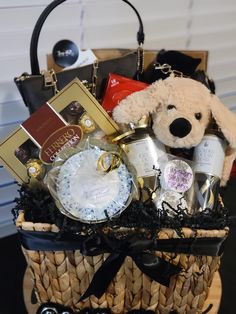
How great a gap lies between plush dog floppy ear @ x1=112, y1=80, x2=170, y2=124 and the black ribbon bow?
0.25m

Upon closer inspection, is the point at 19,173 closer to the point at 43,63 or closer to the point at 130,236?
the point at 130,236

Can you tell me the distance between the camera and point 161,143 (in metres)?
0.89

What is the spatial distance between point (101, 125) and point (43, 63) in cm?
45

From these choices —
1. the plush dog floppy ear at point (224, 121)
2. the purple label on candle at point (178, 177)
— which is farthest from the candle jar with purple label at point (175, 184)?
the plush dog floppy ear at point (224, 121)

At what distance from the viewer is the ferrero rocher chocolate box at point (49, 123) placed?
2.89ft

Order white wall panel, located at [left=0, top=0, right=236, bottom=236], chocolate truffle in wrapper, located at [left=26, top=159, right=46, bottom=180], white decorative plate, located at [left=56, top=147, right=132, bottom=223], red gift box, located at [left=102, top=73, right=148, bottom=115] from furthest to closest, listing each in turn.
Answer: white wall panel, located at [left=0, top=0, right=236, bottom=236] → red gift box, located at [left=102, top=73, right=148, bottom=115] → chocolate truffle in wrapper, located at [left=26, top=159, right=46, bottom=180] → white decorative plate, located at [left=56, top=147, right=132, bottom=223]

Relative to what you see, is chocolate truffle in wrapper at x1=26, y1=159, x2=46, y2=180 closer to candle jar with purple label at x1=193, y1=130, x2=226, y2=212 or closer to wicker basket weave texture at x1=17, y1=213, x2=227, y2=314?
wicker basket weave texture at x1=17, y1=213, x2=227, y2=314

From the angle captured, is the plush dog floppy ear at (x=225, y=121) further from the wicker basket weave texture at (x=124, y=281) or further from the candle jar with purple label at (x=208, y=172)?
the wicker basket weave texture at (x=124, y=281)

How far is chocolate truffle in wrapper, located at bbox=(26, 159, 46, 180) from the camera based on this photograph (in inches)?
34.4

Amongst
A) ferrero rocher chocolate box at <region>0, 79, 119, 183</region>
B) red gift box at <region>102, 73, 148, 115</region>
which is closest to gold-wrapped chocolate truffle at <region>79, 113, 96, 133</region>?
ferrero rocher chocolate box at <region>0, 79, 119, 183</region>

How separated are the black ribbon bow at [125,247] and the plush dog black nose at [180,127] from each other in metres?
0.20

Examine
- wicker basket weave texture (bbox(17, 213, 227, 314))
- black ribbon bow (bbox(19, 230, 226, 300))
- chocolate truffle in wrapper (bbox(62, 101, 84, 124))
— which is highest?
chocolate truffle in wrapper (bbox(62, 101, 84, 124))

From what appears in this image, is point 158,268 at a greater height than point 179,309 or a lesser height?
greater

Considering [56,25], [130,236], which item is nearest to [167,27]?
[56,25]
